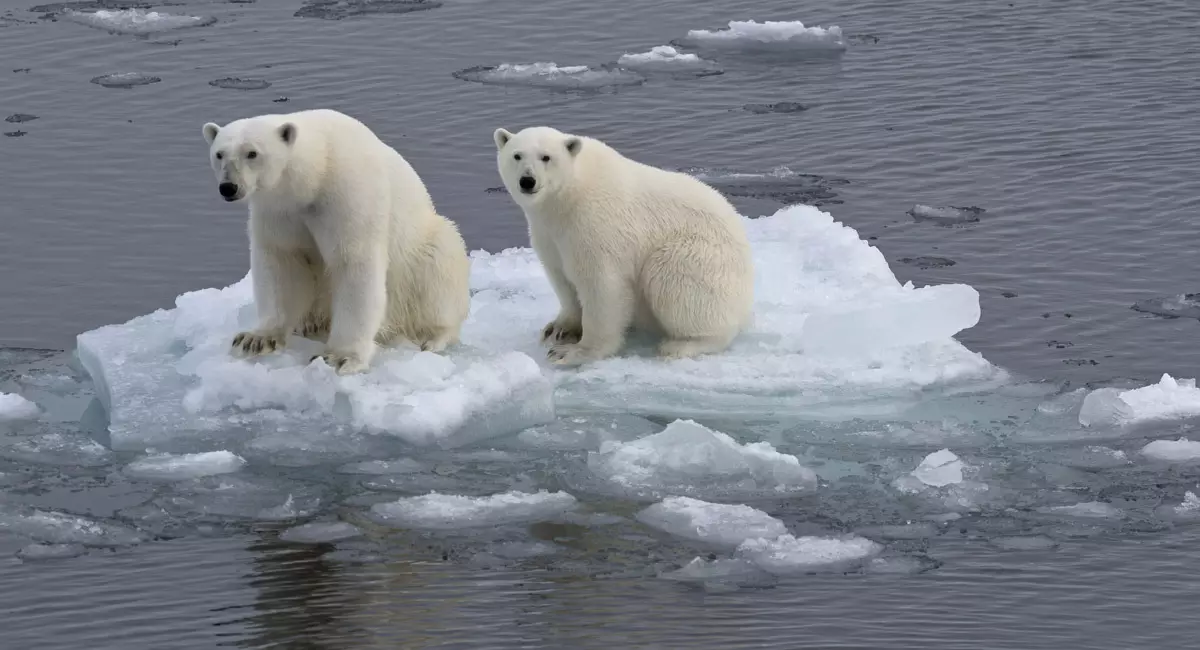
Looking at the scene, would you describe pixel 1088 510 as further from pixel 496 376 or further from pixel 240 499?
pixel 240 499

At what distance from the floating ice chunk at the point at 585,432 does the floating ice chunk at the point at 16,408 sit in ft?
8.18

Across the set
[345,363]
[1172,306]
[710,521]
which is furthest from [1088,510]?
Result: [345,363]

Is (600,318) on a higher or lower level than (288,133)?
lower

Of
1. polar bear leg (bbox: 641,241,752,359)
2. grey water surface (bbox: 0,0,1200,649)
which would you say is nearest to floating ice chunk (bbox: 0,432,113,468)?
grey water surface (bbox: 0,0,1200,649)

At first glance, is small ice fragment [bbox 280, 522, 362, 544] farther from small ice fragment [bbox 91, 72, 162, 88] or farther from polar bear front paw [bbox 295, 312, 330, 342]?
small ice fragment [bbox 91, 72, 162, 88]

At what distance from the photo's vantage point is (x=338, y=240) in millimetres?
8945

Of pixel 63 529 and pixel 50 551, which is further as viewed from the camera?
pixel 63 529

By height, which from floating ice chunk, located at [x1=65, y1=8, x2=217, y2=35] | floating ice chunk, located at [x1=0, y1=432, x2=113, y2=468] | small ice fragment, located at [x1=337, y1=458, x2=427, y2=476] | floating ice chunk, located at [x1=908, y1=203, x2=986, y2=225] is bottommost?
small ice fragment, located at [x1=337, y1=458, x2=427, y2=476]

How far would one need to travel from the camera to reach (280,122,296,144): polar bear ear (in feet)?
28.3

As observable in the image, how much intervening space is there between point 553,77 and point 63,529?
9.42 meters

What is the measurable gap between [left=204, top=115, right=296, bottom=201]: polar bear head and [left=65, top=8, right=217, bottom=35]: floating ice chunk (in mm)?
10710

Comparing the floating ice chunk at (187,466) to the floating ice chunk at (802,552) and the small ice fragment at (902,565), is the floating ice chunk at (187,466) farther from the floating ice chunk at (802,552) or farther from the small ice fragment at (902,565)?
the small ice fragment at (902,565)

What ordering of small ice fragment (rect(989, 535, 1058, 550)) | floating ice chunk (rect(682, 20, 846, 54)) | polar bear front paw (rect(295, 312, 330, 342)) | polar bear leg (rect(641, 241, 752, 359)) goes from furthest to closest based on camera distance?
floating ice chunk (rect(682, 20, 846, 54)) → polar bear leg (rect(641, 241, 752, 359)) → polar bear front paw (rect(295, 312, 330, 342)) → small ice fragment (rect(989, 535, 1058, 550))

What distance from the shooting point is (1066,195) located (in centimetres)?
1345
